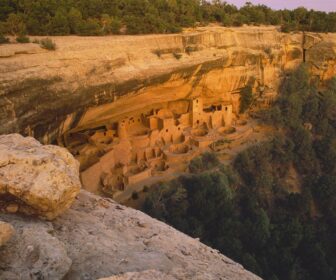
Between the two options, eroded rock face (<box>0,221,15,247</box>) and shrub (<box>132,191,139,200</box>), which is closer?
eroded rock face (<box>0,221,15,247</box>)

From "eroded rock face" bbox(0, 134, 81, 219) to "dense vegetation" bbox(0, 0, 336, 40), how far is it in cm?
594

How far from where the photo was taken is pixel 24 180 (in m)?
2.70

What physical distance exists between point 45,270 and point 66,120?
6.56 metres

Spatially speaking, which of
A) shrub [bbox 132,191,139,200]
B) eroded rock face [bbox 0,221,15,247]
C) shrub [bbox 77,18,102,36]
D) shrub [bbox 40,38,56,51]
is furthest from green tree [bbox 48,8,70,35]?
eroded rock face [bbox 0,221,15,247]

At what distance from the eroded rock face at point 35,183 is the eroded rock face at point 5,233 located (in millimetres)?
333

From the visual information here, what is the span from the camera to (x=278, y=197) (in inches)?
549

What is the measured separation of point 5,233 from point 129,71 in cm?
697

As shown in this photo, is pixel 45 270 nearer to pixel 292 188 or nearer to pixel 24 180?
pixel 24 180

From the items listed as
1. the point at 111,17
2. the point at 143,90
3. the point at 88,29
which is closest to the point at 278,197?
the point at 143,90

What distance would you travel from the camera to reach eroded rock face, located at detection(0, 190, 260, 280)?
2.29 meters

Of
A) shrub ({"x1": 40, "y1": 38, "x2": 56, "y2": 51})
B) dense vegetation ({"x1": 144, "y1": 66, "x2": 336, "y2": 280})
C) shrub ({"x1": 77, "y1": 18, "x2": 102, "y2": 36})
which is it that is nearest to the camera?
shrub ({"x1": 40, "y1": 38, "x2": 56, "y2": 51})

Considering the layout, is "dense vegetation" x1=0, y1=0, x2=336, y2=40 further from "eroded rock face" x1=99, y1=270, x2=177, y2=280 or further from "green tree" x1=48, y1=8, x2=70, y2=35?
"eroded rock face" x1=99, y1=270, x2=177, y2=280

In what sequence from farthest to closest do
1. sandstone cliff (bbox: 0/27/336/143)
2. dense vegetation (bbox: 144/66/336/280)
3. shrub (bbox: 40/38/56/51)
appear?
dense vegetation (bbox: 144/66/336/280), shrub (bbox: 40/38/56/51), sandstone cliff (bbox: 0/27/336/143)

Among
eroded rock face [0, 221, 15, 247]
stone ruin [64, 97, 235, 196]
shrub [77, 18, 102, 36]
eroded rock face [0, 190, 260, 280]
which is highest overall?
shrub [77, 18, 102, 36]
